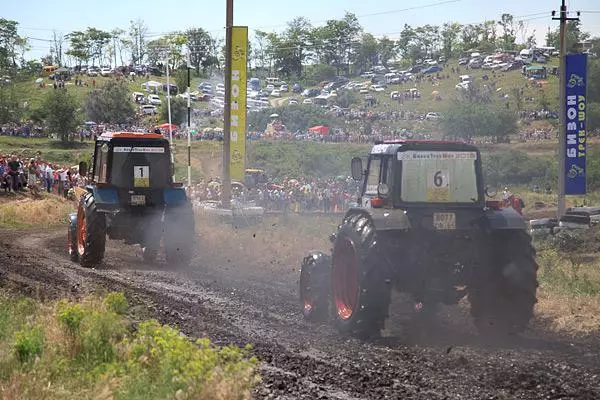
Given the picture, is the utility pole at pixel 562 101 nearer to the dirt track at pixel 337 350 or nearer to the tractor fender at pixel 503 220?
the dirt track at pixel 337 350

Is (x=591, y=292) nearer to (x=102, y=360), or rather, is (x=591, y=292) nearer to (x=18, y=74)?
(x=102, y=360)

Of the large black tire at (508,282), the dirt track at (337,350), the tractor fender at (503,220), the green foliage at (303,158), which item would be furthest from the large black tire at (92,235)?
the green foliage at (303,158)

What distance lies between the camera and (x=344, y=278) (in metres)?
11.2

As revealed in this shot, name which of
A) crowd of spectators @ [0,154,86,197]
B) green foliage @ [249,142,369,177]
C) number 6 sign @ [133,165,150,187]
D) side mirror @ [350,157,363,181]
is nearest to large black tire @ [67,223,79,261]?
number 6 sign @ [133,165,150,187]

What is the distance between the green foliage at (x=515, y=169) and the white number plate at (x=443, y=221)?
42558 millimetres

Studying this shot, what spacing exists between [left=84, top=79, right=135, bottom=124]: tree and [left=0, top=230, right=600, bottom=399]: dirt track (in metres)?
54.9

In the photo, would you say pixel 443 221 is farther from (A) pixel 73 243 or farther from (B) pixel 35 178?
(B) pixel 35 178

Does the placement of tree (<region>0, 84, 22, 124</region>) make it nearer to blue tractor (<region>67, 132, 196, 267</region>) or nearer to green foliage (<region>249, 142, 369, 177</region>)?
green foliage (<region>249, 142, 369, 177</region>)

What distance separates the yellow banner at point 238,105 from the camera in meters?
26.5

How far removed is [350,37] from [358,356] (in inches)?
5243

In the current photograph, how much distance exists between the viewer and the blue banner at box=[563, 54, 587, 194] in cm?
2550

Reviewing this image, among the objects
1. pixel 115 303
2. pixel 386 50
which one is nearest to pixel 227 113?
pixel 115 303

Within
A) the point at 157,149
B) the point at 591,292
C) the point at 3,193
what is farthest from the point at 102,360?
the point at 3,193

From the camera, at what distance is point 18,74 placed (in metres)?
97.8
